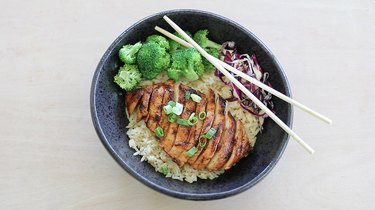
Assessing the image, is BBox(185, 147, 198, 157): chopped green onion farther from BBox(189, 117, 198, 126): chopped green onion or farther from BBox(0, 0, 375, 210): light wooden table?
BBox(0, 0, 375, 210): light wooden table

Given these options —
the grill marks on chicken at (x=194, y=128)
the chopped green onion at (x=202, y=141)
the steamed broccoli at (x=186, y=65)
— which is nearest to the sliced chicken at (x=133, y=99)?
the grill marks on chicken at (x=194, y=128)

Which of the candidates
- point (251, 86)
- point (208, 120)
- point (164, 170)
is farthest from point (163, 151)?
point (251, 86)

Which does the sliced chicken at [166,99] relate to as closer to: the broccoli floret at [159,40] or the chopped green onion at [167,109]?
the chopped green onion at [167,109]

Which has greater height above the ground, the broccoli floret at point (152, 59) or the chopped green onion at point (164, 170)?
the broccoli floret at point (152, 59)

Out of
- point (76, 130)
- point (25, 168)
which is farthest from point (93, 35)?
point (25, 168)

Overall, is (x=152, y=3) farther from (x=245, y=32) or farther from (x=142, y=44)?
(x=245, y=32)

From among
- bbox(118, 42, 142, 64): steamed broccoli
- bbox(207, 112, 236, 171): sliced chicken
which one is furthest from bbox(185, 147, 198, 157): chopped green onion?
bbox(118, 42, 142, 64): steamed broccoli

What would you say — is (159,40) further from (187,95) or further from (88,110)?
(88,110)

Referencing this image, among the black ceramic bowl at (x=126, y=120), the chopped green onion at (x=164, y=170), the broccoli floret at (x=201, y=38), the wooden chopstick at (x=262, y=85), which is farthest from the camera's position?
the broccoli floret at (x=201, y=38)
